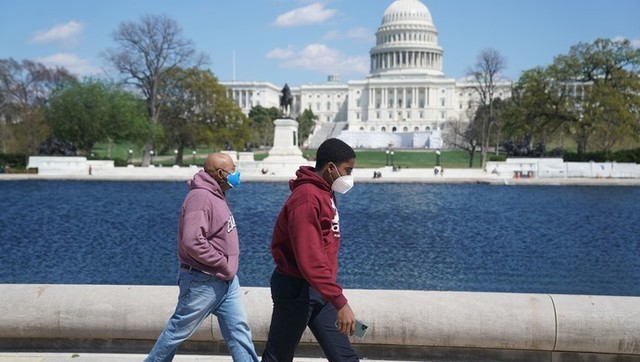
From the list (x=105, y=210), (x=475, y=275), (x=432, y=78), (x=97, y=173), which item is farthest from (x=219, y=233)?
(x=432, y=78)

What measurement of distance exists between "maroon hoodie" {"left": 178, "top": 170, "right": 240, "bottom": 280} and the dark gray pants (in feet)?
1.45

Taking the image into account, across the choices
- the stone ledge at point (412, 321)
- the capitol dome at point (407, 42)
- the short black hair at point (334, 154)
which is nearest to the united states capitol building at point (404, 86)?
the capitol dome at point (407, 42)

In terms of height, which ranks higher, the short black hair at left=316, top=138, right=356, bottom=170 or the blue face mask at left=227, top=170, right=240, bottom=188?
the short black hair at left=316, top=138, right=356, bottom=170

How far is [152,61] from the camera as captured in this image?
172ft

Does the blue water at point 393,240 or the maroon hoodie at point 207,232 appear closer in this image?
the maroon hoodie at point 207,232

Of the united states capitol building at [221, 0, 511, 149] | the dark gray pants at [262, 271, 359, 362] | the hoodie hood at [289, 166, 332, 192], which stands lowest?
the dark gray pants at [262, 271, 359, 362]

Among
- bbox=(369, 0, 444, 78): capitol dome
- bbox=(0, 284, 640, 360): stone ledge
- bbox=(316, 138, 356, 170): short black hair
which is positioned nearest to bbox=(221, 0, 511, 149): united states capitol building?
bbox=(369, 0, 444, 78): capitol dome

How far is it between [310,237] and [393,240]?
1282 cm

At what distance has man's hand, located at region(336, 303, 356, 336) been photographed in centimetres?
357

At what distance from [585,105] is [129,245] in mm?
41247

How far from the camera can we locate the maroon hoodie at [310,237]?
3.53 m

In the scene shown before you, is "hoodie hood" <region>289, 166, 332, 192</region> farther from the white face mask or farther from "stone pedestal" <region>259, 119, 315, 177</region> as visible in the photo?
"stone pedestal" <region>259, 119, 315, 177</region>

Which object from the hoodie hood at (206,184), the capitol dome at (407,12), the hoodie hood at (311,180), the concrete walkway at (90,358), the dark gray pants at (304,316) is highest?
the capitol dome at (407,12)

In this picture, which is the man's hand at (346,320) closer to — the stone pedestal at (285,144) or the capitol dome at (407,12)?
the stone pedestal at (285,144)
